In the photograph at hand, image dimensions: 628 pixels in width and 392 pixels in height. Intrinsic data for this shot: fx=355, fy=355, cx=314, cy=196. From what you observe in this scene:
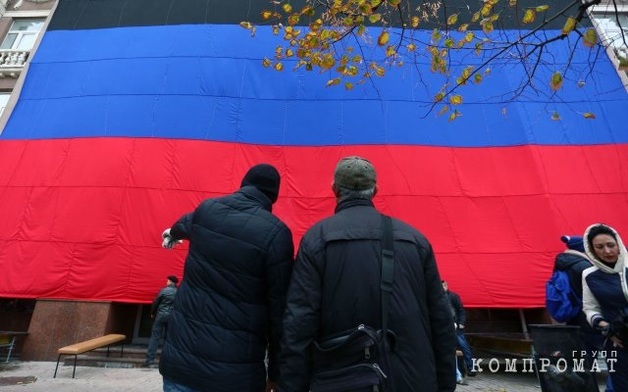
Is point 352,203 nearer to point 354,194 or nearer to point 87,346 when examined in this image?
point 354,194

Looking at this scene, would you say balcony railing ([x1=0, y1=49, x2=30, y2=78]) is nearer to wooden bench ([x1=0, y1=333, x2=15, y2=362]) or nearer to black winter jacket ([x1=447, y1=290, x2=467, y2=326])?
wooden bench ([x1=0, y1=333, x2=15, y2=362])

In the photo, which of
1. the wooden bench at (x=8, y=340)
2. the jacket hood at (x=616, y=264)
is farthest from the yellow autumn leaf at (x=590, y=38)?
the wooden bench at (x=8, y=340)

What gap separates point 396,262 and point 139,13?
13559 millimetres

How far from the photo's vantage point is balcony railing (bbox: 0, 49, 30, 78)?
11453 millimetres

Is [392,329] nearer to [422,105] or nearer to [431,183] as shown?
[431,183]

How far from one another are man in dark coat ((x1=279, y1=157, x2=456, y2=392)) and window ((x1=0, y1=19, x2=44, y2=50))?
15.6m

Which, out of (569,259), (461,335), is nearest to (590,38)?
(569,259)

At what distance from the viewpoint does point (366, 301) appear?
156 centimetres

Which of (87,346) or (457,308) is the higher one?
(457,308)

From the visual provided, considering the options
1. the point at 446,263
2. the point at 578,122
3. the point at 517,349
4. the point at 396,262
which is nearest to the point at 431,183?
the point at 446,263

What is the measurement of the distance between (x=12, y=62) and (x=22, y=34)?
1.94 m

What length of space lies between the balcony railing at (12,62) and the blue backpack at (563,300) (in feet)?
49.4

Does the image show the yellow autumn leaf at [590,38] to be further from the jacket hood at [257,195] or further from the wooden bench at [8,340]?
the wooden bench at [8,340]

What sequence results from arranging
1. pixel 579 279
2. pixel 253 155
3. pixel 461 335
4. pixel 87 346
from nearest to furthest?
pixel 579 279, pixel 87 346, pixel 461 335, pixel 253 155
